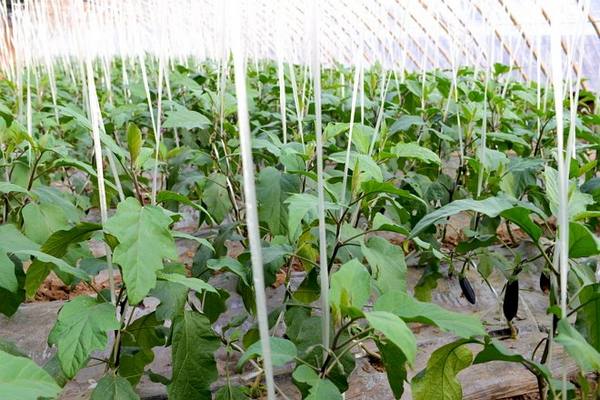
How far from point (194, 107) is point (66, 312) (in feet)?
6.13

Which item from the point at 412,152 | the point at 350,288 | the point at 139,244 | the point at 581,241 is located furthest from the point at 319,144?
the point at 412,152

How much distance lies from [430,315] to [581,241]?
0.34 m

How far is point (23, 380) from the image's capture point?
73cm

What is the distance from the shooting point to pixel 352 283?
106cm

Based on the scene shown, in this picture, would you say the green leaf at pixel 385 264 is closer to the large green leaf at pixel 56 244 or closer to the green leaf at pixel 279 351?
the green leaf at pixel 279 351

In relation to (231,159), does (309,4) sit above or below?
above

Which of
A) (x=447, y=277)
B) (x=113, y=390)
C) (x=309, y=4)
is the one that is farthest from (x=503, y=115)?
(x=113, y=390)

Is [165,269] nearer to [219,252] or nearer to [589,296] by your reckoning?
[219,252]

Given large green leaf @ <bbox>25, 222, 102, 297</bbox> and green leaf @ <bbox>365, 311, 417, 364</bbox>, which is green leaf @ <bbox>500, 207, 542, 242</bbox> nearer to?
green leaf @ <bbox>365, 311, 417, 364</bbox>

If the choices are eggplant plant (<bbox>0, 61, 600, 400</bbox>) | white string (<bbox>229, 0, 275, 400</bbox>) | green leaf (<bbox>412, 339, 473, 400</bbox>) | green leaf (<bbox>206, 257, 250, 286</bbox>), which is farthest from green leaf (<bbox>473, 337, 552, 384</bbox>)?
green leaf (<bbox>206, 257, 250, 286</bbox>)

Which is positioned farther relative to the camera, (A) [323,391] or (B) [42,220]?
(B) [42,220]

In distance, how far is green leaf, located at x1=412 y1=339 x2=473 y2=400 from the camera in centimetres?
113

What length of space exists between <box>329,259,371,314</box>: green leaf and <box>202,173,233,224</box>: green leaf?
0.94 metres

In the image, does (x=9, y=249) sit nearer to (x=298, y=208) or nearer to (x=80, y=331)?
(x=80, y=331)
